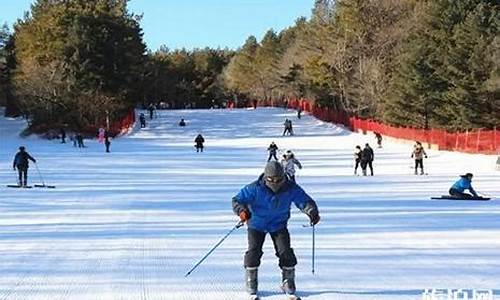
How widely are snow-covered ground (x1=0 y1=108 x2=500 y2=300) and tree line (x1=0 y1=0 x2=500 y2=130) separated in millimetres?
21105

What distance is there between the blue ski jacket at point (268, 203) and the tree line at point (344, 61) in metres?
40.2

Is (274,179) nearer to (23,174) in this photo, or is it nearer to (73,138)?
(23,174)

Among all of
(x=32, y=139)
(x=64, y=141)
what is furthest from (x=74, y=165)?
(x=32, y=139)

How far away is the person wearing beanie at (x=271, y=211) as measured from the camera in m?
7.57

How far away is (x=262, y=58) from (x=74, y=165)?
99.0 meters

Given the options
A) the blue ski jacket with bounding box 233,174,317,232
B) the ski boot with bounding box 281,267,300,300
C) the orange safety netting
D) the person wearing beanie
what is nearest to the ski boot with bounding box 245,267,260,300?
the person wearing beanie

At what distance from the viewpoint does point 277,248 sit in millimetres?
7816

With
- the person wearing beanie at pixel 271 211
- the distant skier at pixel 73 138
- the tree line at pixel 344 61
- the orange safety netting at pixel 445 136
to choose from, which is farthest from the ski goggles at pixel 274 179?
the distant skier at pixel 73 138

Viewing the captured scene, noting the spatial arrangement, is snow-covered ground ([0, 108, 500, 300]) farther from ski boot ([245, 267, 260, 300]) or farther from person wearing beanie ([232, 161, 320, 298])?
person wearing beanie ([232, 161, 320, 298])


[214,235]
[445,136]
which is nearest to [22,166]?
[214,235]

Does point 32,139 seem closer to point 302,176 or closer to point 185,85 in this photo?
point 302,176

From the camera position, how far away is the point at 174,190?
2192cm

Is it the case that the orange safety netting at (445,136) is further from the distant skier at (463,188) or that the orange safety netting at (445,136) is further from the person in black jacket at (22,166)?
the person in black jacket at (22,166)

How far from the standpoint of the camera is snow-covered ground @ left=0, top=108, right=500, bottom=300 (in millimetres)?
8734
